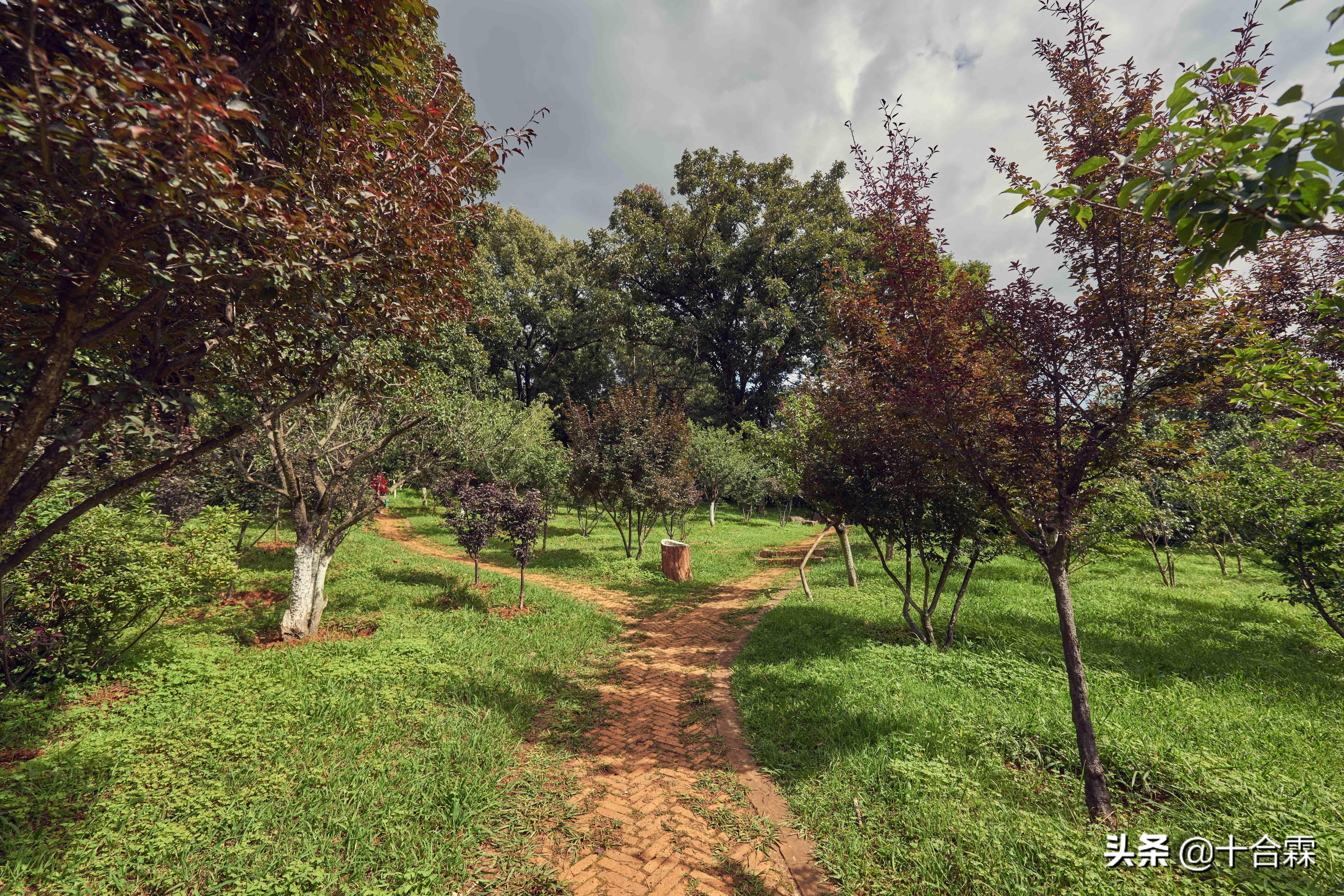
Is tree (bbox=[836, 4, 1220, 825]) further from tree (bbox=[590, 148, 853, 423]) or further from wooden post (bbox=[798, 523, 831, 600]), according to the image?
tree (bbox=[590, 148, 853, 423])

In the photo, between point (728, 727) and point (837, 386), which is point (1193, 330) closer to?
point (837, 386)

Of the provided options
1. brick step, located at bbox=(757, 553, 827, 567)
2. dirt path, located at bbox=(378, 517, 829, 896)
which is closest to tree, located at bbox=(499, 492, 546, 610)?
dirt path, located at bbox=(378, 517, 829, 896)

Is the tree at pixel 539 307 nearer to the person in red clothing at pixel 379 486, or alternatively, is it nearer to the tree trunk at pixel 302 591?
the person in red clothing at pixel 379 486

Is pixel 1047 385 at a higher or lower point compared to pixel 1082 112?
lower

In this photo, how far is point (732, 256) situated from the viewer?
96.3 ft

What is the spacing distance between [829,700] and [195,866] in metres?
6.21

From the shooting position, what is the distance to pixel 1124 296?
4.14 metres

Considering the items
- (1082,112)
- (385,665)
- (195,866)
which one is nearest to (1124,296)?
(1082,112)

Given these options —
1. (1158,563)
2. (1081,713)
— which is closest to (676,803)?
(1081,713)

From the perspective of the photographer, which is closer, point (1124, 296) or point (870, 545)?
point (1124, 296)

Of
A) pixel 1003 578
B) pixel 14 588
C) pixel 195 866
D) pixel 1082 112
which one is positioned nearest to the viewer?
pixel 195 866

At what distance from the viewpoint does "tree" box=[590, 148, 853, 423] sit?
93.4ft

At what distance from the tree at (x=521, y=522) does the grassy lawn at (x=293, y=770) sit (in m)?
3.26

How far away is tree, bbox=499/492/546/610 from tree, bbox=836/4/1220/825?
27.5 ft
